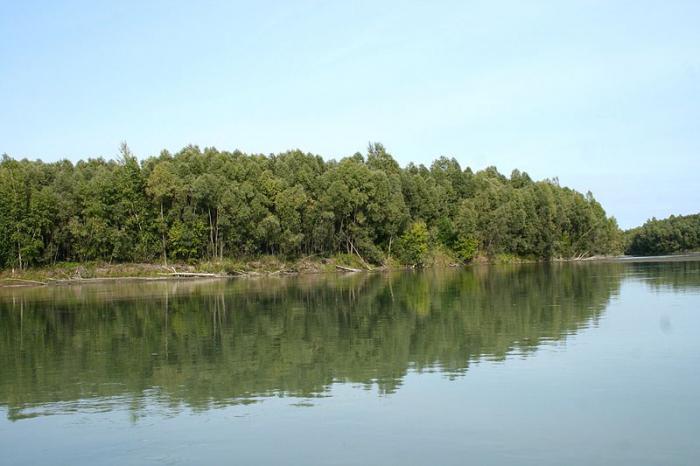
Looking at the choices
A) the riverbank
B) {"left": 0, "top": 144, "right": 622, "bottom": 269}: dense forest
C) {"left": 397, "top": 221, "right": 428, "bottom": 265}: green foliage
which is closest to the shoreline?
the riverbank

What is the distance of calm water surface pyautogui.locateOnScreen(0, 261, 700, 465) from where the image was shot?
1260 cm

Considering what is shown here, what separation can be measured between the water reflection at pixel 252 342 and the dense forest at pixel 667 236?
5423 inches

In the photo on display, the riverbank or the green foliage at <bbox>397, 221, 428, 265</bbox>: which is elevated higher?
the green foliage at <bbox>397, 221, 428, 265</bbox>

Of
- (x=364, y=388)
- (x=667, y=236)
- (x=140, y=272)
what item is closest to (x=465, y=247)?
(x=140, y=272)

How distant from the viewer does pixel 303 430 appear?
45.4 ft

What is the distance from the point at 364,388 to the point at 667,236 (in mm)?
169907

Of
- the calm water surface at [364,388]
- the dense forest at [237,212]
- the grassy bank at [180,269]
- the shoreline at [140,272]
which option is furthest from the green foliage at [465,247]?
the calm water surface at [364,388]

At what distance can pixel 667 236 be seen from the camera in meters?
167

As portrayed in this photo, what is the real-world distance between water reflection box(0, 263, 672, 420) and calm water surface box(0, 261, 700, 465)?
0.11m

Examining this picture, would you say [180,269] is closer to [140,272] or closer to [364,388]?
[140,272]

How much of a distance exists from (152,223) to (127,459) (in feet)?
247

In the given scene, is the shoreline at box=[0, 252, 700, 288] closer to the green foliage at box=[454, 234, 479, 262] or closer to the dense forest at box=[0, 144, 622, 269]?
the dense forest at box=[0, 144, 622, 269]

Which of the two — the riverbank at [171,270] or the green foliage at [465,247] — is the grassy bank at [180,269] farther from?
the green foliage at [465,247]

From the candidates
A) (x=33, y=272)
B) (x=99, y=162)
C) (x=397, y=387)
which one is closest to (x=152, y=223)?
(x=33, y=272)
